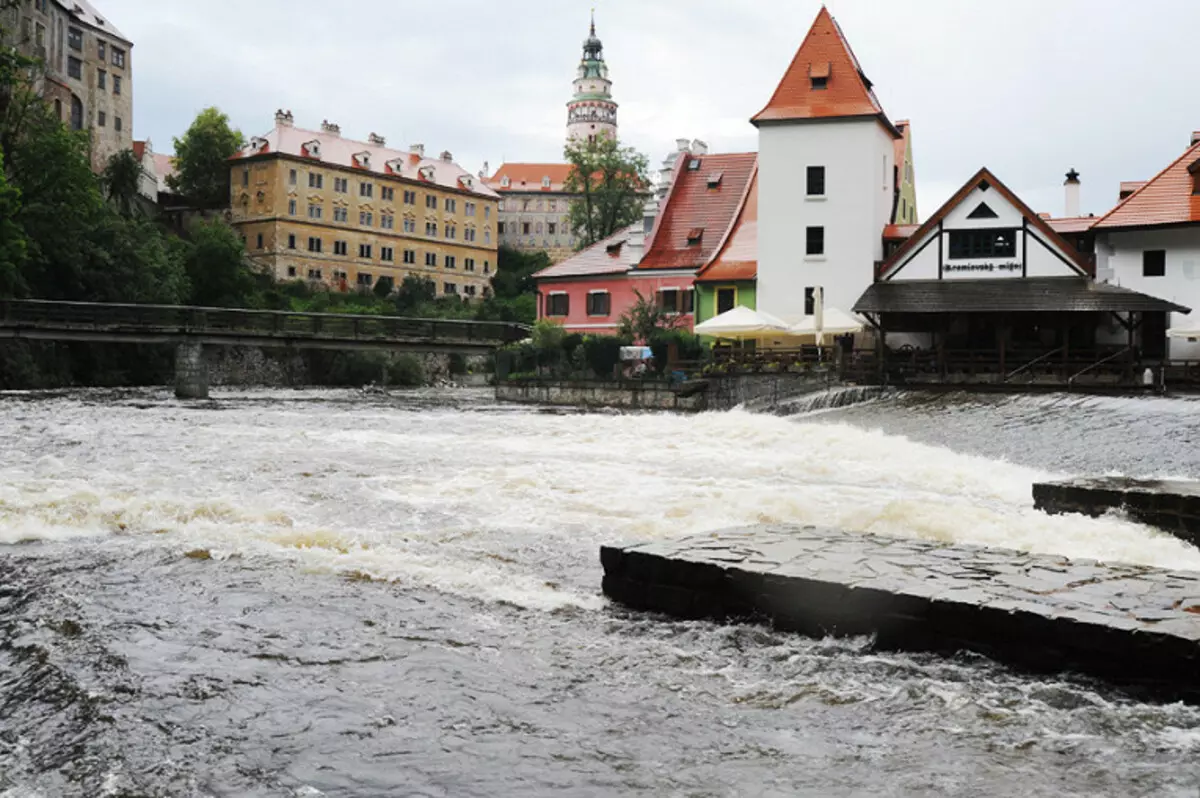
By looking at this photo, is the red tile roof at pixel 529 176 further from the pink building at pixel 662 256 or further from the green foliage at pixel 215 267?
the pink building at pixel 662 256

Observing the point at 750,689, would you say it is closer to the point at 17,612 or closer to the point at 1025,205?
the point at 17,612

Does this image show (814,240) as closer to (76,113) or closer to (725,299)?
(725,299)

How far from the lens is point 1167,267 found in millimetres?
37625

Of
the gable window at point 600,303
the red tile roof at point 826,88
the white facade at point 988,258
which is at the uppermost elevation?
the red tile roof at point 826,88

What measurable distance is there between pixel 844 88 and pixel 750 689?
44.7 meters

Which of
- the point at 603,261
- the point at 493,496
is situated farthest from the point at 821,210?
the point at 493,496

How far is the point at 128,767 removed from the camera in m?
4.31

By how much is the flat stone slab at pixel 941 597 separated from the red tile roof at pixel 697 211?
45868 millimetres

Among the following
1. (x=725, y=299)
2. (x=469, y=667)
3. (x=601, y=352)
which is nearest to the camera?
(x=469, y=667)

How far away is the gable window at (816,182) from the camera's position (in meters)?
46.2

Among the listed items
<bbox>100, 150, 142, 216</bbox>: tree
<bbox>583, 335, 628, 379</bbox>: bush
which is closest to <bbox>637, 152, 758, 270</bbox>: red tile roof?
<bbox>583, 335, 628, 379</bbox>: bush

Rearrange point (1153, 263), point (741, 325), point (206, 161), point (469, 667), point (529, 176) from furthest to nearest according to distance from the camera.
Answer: point (529, 176), point (206, 161), point (741, 325), point (1153, 263), point (469, 667)

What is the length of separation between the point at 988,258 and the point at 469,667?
125ft

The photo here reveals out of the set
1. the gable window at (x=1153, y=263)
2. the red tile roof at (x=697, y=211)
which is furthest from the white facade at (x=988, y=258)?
the red tile roof at (x=697, y=211)
